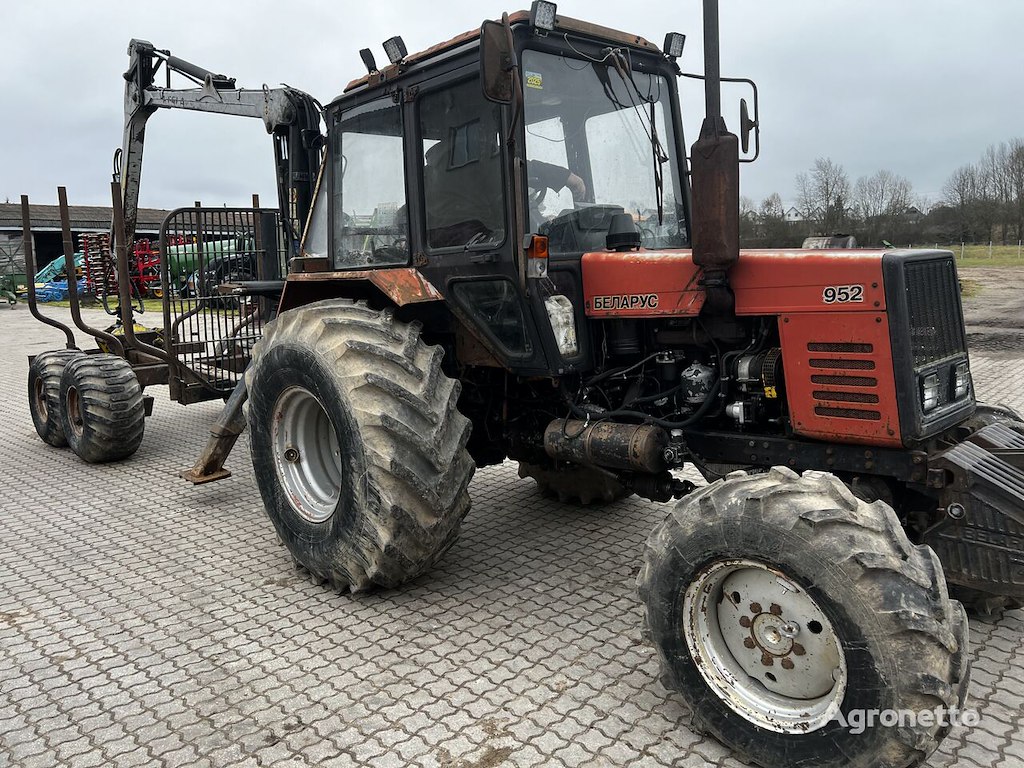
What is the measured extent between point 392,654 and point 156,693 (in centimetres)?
95

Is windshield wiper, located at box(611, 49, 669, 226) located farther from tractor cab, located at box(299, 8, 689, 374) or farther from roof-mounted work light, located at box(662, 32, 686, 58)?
roof-mounted work light, located at box(662, 32, 686, 58)

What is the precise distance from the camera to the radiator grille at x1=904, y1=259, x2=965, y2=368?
294 centimetres

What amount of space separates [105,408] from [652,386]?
4.90 metres

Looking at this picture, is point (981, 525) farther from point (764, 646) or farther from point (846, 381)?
point (764, 646)

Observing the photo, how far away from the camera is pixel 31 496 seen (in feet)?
19.6

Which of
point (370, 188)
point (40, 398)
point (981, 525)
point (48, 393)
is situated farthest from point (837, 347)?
point (40, 398)

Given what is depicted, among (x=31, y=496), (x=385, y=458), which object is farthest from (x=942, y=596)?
(x=31, y=496)

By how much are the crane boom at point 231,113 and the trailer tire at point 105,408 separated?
1337 mm

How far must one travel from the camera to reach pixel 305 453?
4375 millimetres

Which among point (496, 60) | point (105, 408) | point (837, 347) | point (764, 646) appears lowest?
point (764, 646)

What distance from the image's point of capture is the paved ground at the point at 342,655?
2.78m

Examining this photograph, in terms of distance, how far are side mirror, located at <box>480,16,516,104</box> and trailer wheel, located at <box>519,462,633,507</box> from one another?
2559 millimetres

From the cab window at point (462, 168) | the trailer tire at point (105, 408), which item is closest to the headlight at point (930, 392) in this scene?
the cab window at point (462, 168)

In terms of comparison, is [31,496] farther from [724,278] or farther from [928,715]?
[928,715]
